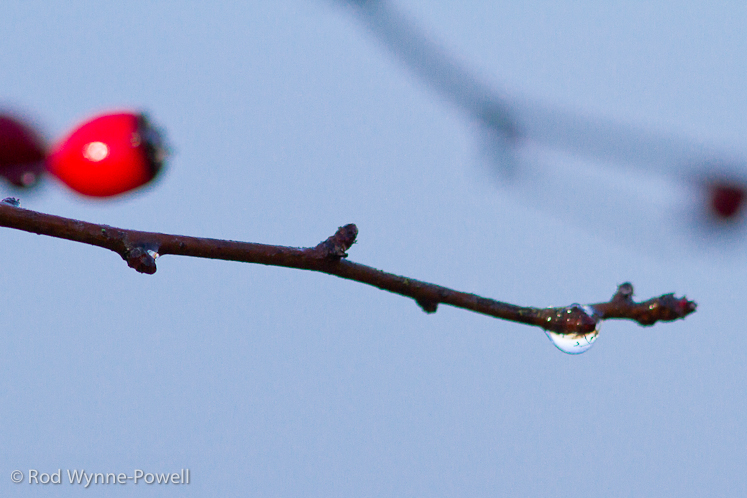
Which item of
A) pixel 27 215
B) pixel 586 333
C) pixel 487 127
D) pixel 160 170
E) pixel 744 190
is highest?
pixel 744 190

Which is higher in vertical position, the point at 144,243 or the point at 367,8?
the point at 367,8

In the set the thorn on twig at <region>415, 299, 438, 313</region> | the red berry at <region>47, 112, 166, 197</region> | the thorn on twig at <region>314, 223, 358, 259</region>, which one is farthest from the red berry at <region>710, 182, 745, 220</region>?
the red berry at <region>47, 112, 166, 197</region>

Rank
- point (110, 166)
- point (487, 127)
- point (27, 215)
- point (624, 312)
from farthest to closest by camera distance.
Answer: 1. point (487, 127)
2. point (110, 166)
3. point (624, 312)
4. point (27, 215)

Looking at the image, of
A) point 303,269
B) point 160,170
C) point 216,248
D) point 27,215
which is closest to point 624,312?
point 303,269

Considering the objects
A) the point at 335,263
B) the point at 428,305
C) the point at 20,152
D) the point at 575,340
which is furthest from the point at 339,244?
the point at 20,152

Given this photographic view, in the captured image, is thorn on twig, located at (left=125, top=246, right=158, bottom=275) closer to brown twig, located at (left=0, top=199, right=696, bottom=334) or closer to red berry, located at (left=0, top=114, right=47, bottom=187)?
brown twig, located at (left=0, top=199, right=696, bottom=334)

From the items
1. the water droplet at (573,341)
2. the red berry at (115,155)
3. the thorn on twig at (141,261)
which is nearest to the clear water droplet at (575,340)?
the water droplet at (573,341)

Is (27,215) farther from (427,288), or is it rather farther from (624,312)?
(624,312)
